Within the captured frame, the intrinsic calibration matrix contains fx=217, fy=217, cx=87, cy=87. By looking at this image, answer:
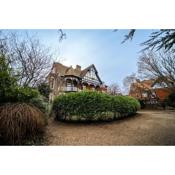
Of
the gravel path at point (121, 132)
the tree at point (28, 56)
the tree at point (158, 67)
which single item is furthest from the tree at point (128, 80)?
the tree at point (28, 56)

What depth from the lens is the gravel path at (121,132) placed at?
11.6 ft

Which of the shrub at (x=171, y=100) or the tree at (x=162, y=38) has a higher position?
the tree at (x=162, y=38)

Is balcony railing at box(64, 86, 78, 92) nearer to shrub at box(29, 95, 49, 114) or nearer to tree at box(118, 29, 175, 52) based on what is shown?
shrub at box(29, 95, 49, 114)

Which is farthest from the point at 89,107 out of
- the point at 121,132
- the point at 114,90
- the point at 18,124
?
the point at 18,124

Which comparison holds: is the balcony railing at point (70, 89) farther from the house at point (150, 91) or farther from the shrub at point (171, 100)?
the shrub at point (171, 100)

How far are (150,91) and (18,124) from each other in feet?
11.0

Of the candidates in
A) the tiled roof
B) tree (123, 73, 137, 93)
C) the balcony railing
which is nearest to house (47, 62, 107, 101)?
the balcony railing

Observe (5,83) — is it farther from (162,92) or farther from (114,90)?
(162,92)

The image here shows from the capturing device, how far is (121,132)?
3.97 meters

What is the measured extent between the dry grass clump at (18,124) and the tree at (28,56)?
166cm

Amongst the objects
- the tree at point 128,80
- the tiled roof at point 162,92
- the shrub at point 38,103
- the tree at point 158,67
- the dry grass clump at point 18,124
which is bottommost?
the dry grass clump at point 18,124

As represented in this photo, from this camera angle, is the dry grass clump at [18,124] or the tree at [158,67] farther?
the tree at [158,67]

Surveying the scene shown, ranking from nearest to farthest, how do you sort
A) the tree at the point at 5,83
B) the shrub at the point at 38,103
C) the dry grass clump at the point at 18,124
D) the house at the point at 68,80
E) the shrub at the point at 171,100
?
the dry grass clump at the point at 18,124 < the tree at the point at 5,83 < the shrub at the point at 38,103 < the shrub at the point at 171,100 < the house at the point at 68,80
